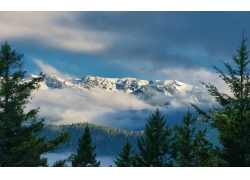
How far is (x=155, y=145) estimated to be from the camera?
2142cm

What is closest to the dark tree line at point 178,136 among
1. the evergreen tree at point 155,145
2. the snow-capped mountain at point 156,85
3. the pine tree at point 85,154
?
the snow-capped mountain at point 156,85

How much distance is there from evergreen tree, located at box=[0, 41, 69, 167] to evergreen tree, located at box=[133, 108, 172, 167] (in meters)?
8.64

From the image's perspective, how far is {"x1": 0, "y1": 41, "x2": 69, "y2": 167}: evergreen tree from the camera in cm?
1324

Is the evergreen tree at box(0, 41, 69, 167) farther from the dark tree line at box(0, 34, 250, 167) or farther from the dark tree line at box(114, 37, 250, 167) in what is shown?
the dark tree line at box(114, 37, 250, 167)

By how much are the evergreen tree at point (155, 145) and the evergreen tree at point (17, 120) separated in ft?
28.3

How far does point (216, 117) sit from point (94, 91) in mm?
189028

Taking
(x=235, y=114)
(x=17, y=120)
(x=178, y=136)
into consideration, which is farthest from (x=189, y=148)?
(x=17, y=120)

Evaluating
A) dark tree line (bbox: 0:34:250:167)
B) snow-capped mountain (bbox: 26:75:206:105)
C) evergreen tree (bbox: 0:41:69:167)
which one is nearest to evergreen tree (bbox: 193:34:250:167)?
dark tree line (bbox: 0:34:250:167)

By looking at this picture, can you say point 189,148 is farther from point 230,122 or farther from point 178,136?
point 230,122

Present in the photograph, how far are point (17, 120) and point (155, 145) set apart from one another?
9965mm

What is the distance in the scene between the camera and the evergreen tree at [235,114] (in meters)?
10.5
